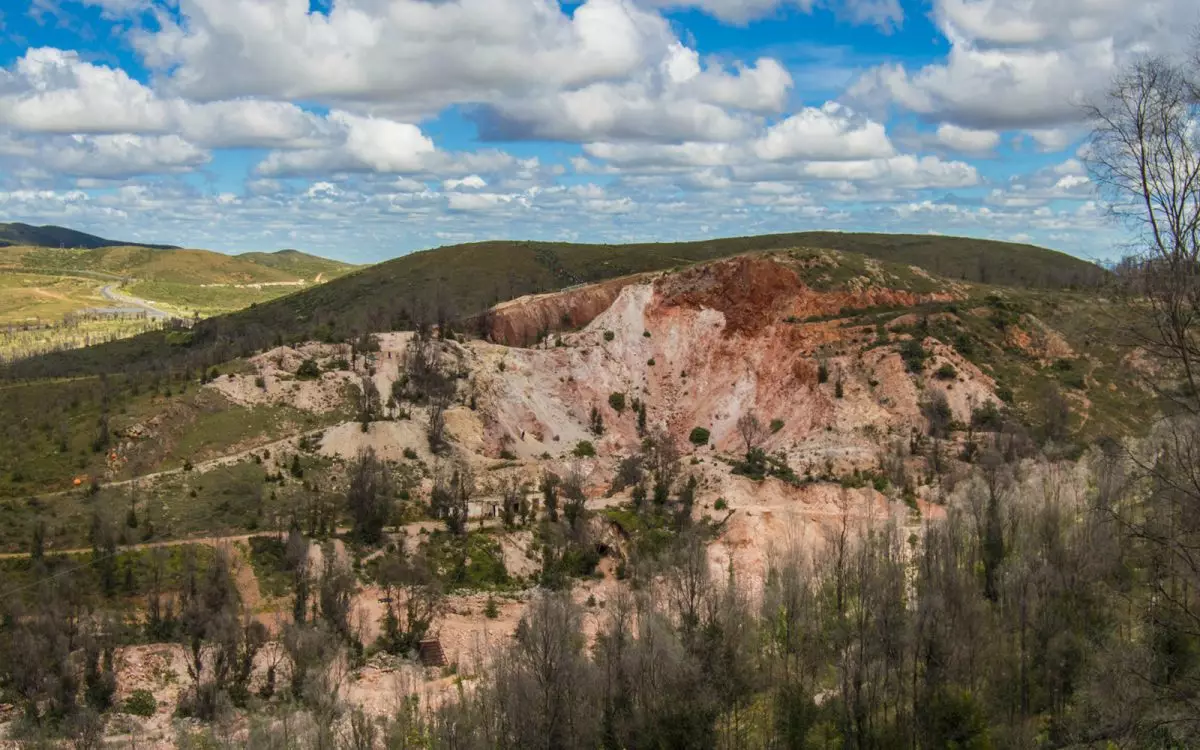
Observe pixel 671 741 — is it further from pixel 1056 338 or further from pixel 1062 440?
pixel 1056 338

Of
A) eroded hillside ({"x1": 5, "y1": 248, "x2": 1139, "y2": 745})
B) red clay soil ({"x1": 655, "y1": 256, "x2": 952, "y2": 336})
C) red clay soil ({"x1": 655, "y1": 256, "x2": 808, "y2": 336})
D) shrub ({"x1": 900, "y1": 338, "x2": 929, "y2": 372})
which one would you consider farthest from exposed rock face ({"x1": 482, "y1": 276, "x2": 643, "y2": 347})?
shrub ({"x1": 900, "y1": 338, "x2": 929, "y2": 372})

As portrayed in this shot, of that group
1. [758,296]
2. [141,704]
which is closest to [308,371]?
[141,704]

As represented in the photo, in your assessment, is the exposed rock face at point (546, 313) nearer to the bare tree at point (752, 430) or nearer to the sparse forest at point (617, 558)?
the sparse forest at point (617, 558)

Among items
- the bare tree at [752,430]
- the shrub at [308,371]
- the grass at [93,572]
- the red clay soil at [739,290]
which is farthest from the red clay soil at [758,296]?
the grass at [93,572]

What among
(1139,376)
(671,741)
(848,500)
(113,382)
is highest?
(1139,376)

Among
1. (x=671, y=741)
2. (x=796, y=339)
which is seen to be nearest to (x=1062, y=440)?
(x=796, y=339)

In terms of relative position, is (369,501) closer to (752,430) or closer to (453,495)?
(453,495)
